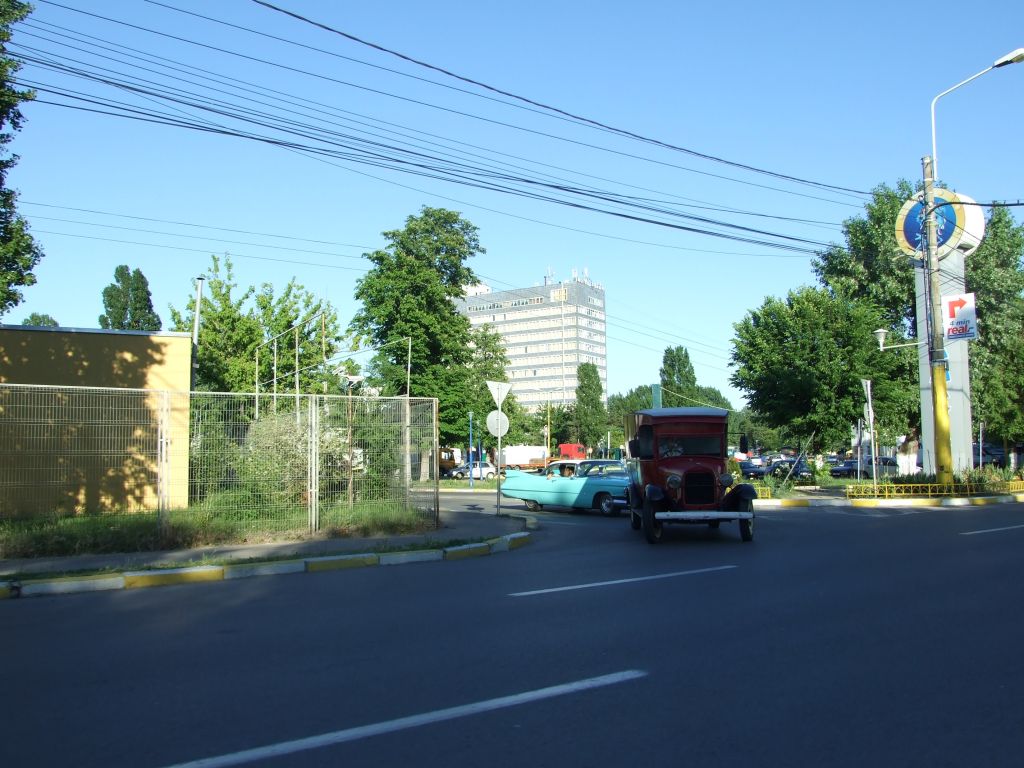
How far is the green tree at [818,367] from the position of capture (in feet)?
106

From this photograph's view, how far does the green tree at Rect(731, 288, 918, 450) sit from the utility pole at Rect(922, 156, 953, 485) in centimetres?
736

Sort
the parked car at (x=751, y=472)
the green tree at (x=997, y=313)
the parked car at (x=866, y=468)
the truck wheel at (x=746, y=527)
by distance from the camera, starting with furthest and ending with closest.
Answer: the parked car at (x=866, y=468)
the green tree at (x=997, y=313)
the parked car at (x=751, y=472)
the truck wheel at (x=746, y=527)

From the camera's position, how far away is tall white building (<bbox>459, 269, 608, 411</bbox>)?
165000 mm

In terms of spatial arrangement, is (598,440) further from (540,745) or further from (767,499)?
(540,745)

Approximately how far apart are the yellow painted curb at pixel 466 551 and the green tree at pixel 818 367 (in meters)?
22.5

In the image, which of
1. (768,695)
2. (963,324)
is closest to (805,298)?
(963,324)

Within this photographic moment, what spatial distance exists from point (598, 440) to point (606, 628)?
91.8 meters

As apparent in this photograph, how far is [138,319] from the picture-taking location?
191 feet

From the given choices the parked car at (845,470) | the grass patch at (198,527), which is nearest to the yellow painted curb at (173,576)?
the grass patch at (198,527)

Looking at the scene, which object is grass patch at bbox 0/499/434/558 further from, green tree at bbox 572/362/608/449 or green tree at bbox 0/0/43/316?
green tree at bbox 572/362/608/449

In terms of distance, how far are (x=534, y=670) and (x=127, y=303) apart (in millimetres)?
59931

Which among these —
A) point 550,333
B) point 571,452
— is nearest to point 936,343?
point 571,452

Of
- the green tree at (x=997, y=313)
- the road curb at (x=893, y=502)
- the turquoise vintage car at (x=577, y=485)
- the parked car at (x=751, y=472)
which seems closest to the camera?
the turquoise vintage car at (x=577, y=485)

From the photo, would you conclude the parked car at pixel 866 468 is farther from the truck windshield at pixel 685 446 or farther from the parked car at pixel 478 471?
the truck windshield at pixel 685 446
